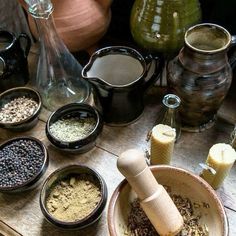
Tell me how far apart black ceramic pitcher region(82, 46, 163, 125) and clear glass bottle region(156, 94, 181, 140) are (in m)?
0.08

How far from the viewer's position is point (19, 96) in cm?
101

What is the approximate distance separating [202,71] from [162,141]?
0.56ft

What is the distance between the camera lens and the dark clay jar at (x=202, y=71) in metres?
0.79

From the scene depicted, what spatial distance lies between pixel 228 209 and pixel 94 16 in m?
0.57

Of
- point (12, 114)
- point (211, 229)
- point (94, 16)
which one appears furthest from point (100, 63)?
point (211, 229)

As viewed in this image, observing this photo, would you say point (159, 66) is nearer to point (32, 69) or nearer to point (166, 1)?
point (166, 1)

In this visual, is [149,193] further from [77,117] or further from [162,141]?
[77,117]

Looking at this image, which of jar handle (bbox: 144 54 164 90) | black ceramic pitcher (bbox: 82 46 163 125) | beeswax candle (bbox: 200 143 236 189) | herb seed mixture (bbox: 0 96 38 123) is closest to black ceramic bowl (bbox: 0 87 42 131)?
herb seed mixture (bbox: 0 96 38 123)

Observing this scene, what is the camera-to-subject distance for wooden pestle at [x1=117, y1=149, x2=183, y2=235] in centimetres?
63

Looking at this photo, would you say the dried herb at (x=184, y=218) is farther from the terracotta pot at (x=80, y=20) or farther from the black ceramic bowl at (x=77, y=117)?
the terracotta pot at (x=80, y=20)

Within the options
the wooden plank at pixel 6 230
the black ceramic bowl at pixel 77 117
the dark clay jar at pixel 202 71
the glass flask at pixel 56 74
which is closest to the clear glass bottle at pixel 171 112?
the dark clay jar at pixel 202 71

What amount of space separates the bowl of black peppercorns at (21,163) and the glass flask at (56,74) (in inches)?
6.4

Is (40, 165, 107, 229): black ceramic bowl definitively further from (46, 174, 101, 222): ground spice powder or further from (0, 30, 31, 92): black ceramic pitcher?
(0, 30, 31, 92): black ceramic pitcher

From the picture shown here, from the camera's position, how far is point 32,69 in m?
1.13
